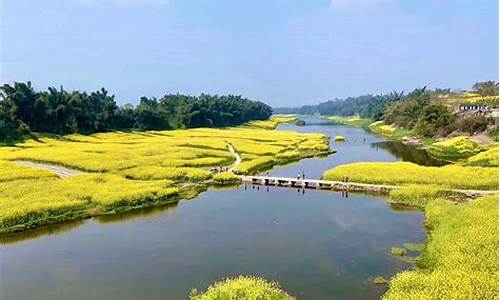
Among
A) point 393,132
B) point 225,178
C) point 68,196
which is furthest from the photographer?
point 393,132

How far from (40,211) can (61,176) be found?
1423 centimetres

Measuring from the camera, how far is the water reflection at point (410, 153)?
204ft

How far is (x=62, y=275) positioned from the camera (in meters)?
23.1

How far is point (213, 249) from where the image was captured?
2680 cm

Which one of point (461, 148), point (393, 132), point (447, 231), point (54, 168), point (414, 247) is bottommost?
point (414, 247)

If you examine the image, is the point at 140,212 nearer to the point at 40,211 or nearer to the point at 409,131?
the point at 40,211

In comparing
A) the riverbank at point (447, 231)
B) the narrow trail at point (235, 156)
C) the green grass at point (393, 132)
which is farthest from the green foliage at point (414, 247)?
the green grass at point (393, 132)

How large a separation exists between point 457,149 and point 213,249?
174ft

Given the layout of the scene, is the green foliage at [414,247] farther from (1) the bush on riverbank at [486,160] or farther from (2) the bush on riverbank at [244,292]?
(1) the bush on riverbank at [486,160]

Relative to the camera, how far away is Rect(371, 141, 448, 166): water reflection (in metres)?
62.1

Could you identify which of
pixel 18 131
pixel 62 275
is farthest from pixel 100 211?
pixel 18 131

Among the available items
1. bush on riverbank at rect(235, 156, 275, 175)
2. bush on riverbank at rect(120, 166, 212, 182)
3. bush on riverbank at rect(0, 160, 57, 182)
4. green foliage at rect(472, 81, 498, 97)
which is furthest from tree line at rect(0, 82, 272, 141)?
green foliage at rect(472, 81, 498, 97)

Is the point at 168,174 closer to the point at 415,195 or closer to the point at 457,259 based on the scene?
the point at 415,195

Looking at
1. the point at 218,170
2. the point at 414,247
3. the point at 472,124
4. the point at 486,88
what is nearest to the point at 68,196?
the point at 218,170
